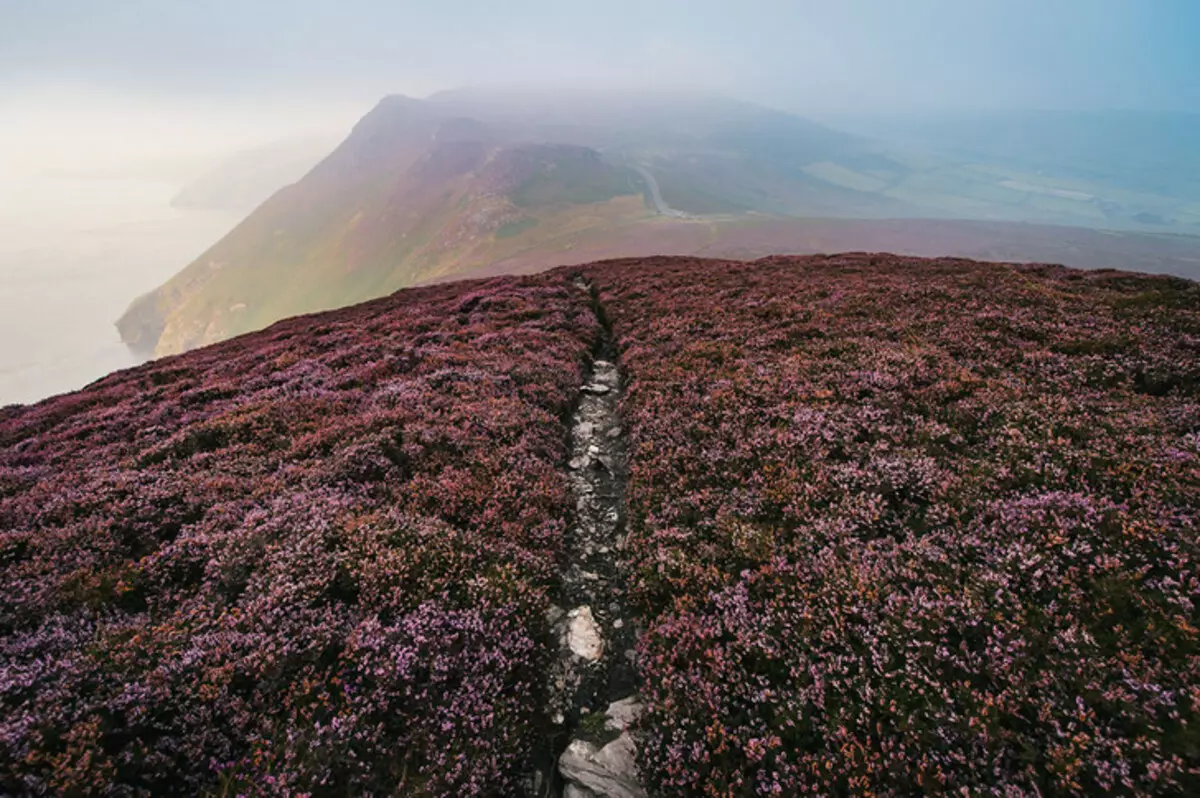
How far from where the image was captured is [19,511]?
956cm

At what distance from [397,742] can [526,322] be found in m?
20.0

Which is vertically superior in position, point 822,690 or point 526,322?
point 526,322

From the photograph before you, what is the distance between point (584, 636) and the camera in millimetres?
7457

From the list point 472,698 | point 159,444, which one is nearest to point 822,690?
point 472,698

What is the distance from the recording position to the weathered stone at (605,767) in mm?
5281

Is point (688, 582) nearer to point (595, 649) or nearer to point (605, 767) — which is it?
point (595, 649)

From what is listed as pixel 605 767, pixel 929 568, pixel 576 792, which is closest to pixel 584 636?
pixel 605 767

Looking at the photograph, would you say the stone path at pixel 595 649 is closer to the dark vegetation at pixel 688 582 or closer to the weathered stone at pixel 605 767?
the weathered stone at pixel 605 767

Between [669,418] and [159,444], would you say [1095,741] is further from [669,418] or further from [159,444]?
[159,444]

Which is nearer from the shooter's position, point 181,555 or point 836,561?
point 836,561

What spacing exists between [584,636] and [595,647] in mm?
259

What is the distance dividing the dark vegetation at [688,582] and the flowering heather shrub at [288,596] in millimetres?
45

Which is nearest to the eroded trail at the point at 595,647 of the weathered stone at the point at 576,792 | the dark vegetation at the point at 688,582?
the weathered stone at the point at 576,792

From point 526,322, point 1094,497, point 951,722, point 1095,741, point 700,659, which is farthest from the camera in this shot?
point 526,322
